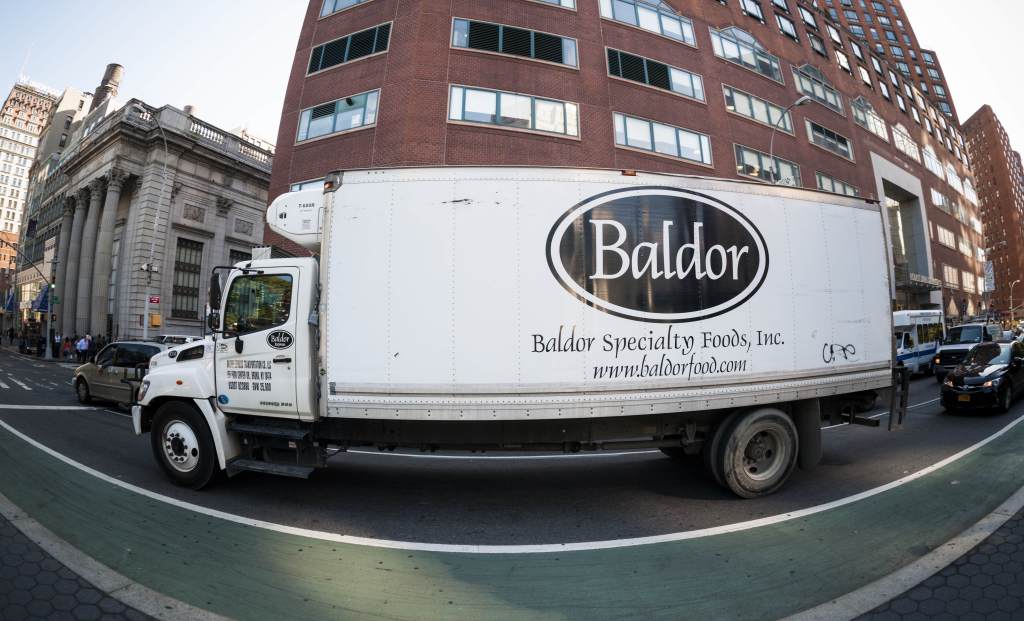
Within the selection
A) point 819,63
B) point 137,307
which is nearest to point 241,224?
point 137,307

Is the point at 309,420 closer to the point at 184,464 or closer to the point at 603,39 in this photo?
the point at 184,464

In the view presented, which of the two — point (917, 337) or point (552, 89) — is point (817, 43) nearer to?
point (917, 337)

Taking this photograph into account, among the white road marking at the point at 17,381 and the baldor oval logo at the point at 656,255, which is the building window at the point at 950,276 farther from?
the white road marking at the point at 17,381

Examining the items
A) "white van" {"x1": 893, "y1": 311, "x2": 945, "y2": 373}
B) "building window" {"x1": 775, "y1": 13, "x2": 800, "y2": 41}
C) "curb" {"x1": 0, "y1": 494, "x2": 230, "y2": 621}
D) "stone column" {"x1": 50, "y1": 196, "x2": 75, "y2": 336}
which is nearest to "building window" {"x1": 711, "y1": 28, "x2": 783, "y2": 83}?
"building window" {"x1": 775, "y1": 13, "x2": 800, "y2": 41}

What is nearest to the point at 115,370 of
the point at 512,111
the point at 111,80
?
the point at 512,111

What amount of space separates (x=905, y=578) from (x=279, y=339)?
20.2ft

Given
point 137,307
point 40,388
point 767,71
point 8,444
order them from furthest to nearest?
point 137,307 < point 767,71 < point 40,388 < point 8,444

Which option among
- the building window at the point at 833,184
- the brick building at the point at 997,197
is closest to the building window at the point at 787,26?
the building window at the point at 833,184

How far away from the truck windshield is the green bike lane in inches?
82.3

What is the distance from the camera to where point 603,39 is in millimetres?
19375

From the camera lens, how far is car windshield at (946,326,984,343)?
55.4 ft

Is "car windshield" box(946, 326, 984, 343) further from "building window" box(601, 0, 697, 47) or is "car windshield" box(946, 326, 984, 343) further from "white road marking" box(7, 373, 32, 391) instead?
"white road marking" box(7, 373, 32, 391)

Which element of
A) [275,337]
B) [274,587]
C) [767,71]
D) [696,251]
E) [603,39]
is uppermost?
[767,71]

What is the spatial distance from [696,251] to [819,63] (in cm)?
3626
